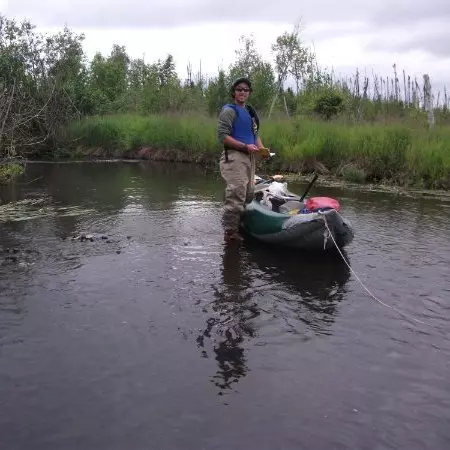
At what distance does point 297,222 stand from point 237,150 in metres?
1.55

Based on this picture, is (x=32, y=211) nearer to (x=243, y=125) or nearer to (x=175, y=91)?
(x=243, y=125)

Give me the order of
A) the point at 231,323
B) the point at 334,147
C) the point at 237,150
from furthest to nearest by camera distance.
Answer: the point at 334,147 < the point at 237,150 < the point at 231,323

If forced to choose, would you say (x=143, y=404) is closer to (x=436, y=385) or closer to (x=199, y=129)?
(x=436, y=385)

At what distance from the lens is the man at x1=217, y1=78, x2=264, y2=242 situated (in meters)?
6.97

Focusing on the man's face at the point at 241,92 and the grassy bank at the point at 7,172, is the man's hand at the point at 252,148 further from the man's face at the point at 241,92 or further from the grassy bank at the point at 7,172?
the grassy bank at the point at 7,172

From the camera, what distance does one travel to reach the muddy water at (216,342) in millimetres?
3033

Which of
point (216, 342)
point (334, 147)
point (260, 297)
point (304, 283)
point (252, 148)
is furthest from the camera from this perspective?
point (334, 147)

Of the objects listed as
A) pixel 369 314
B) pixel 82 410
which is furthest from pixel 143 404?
pixel 369 314

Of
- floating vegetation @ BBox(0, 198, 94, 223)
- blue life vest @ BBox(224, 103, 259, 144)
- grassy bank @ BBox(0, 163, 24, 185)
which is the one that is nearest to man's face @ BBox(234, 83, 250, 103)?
blue life vest @ BBox(224, 103, 259, 144)

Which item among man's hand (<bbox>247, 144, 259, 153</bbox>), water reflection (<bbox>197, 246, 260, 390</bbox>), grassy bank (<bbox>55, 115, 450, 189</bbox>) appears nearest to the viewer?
water reflection (<bbox>197, 246, 260, 390</bbox>)

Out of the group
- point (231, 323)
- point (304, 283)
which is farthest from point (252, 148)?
point (231, 323)

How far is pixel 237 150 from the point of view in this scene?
7.10 meters

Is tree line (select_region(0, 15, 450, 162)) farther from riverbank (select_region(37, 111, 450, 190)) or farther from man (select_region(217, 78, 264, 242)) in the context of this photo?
man (select_region(217, 78, 264, 242))

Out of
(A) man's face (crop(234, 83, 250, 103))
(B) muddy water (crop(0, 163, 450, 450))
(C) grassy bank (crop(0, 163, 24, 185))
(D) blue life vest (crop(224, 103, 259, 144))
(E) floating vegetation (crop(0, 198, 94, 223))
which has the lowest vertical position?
(B) muddy water (crop(0, 163, 450, 450))
